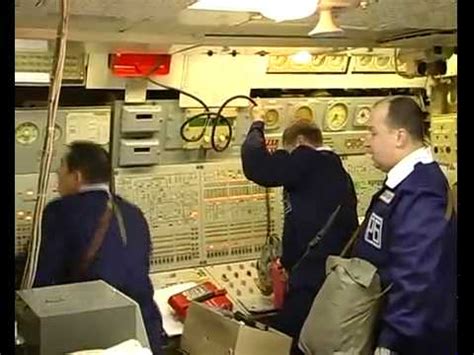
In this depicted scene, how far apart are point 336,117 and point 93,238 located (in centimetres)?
212

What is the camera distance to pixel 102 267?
2.84 m

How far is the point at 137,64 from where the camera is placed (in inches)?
146

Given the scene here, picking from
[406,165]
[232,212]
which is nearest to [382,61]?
[232,212]

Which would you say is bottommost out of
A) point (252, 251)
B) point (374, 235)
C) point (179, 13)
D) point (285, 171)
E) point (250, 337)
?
point (250, 337)

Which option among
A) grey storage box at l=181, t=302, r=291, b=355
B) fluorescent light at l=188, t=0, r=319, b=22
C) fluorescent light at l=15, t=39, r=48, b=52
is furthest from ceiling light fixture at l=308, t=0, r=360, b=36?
grey storage box at l=181, t=302, r=291, b=355

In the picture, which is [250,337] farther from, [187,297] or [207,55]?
[207,55]

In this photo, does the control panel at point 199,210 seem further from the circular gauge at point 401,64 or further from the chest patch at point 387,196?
the chest patch at point 387,196

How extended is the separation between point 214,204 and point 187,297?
23.7 inches

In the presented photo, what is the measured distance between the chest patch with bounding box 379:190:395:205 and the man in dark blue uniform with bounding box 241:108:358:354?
3.15 feet

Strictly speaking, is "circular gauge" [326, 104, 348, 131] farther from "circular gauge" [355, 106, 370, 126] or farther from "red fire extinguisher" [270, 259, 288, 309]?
"red fire extinguisher" [270, 259, 288, 309]

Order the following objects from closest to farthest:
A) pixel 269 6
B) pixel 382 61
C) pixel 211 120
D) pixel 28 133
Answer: pixel 269 6 → pixel 28 133 → pixel 211 120 → pixel 382 61

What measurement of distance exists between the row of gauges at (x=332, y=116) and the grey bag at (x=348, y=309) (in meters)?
1.72

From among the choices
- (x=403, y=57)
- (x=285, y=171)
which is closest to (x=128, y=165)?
(x=285, y=171)

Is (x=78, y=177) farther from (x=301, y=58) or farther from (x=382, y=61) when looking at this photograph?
(x=382, y=61)
